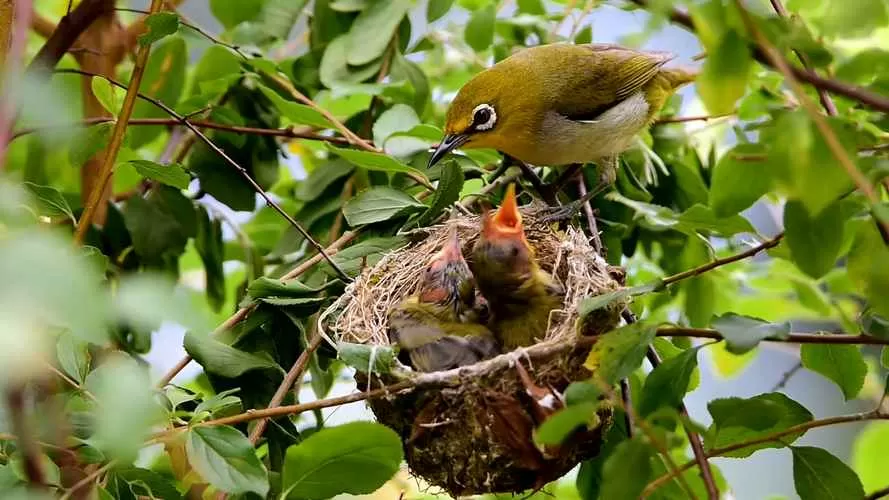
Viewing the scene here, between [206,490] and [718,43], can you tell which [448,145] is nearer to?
[206,490]

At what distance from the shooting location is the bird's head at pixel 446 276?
2172 millimetres

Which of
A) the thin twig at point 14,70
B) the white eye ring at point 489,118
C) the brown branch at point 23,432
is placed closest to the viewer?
the brown branch at point 23,432

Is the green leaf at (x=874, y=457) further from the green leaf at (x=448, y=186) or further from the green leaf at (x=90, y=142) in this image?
the green leaf at (x=90, y=142)

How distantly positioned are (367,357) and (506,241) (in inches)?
27.7

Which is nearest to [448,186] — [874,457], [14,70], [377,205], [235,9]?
[377,205]

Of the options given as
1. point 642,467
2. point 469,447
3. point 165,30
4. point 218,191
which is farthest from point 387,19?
A: point 642,467

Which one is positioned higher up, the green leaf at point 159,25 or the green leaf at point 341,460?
the green leaf at point 159,25

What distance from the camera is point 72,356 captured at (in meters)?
1.47

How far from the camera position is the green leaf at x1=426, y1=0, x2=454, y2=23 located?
7.34 ft

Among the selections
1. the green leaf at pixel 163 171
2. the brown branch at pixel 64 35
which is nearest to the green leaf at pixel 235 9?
the brown branch at pixel 64 35

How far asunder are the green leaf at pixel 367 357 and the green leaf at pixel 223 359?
0.26 meters

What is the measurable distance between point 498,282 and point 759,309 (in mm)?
999

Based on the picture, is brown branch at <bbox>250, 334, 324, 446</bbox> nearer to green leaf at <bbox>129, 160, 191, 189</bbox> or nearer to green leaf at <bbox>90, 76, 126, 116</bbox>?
green leaf at <bbox>129, 160, 191, 189</bbox>

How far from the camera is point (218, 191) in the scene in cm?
227
